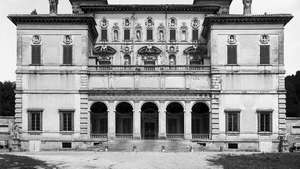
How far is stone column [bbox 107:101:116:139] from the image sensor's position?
165 feet

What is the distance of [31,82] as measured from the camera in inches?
1978

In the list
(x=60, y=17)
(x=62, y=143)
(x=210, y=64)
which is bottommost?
(x=62, y=143)

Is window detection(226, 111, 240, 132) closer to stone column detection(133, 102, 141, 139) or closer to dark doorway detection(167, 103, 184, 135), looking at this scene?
dark doorway detection(167, 103, 184, 135)

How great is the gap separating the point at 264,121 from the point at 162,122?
10.3 metres

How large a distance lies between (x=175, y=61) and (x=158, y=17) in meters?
5.80

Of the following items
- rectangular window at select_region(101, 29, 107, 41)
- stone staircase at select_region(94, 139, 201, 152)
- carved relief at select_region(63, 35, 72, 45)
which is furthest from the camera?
rectangular window at select_region(101, 29, 107, 41)

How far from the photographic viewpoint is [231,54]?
50625 mm

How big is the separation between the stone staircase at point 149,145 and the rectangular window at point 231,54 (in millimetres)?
9398

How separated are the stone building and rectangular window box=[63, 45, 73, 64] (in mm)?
103

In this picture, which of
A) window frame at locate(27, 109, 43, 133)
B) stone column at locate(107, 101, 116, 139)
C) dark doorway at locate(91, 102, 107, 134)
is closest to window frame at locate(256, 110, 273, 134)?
stone column at locate(107, 101, 116, 139)

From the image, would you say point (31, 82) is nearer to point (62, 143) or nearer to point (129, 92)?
point (62, 143)

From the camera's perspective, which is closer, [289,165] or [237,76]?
[289,165]

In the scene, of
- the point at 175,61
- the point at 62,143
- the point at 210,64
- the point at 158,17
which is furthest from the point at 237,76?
the point at 62,143

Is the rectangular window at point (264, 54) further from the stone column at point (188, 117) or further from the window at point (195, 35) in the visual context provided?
the window at point (195, 35)
